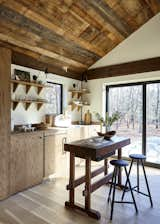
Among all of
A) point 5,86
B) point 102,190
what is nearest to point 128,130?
point 102,190

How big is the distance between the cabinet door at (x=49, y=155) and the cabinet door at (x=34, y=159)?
0.40 feet

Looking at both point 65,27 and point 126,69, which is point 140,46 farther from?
point 65,27

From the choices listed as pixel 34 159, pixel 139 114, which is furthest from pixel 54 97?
pixel 139 114

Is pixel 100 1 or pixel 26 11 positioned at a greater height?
pixel 100 1

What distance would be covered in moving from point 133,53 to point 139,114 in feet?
5.17

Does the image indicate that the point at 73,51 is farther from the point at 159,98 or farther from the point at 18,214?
the point at 18,214

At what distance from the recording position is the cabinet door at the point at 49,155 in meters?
3.50

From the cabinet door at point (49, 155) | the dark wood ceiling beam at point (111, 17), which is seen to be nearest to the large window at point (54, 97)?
the cabinet door at point (49, 155)

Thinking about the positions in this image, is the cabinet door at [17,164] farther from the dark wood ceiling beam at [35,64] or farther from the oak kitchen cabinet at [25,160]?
the dark wood ceiling beam at [35,64]

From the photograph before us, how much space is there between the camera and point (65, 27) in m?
3.49

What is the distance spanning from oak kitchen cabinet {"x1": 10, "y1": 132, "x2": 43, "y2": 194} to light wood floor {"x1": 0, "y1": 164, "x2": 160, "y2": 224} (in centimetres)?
16

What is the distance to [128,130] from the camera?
492 cm

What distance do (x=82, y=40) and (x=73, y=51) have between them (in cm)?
37

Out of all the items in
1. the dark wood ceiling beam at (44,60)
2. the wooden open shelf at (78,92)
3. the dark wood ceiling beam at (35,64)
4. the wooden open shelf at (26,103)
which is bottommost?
the wooden open shelf at (26,103)
